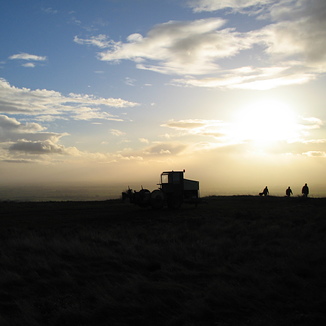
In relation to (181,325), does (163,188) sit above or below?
above

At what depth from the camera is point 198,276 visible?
9.62 meters

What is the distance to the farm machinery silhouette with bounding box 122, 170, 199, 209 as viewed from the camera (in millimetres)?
28312

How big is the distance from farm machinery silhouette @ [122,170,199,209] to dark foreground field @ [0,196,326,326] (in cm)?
1192

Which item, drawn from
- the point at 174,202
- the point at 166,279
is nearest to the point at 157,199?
the point at 174,202

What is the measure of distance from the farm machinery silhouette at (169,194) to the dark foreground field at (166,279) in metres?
11.9

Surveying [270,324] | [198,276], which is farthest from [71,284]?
[270,324]

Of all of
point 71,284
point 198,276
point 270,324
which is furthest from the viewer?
point 198,276

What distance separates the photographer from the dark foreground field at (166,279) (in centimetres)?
682

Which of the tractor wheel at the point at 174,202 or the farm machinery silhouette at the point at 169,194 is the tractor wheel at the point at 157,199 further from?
the tractor wheel at the point at 174,202

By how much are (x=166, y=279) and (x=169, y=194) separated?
2001cm

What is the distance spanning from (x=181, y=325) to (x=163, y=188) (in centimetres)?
2298

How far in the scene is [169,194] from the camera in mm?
29344

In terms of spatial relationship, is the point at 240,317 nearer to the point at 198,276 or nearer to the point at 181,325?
the point at 181,325

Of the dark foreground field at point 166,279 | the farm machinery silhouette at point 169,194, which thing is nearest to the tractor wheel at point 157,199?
the farm machinery silhouette at point 169,194
